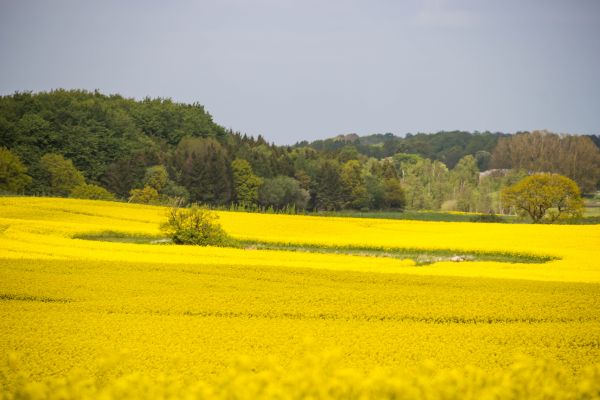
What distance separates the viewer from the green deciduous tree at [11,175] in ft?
245

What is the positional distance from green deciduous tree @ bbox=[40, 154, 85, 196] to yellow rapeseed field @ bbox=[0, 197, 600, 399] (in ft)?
168

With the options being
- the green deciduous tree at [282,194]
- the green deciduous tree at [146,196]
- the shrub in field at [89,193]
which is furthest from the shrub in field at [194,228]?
the green deciduous tree at [282,194]

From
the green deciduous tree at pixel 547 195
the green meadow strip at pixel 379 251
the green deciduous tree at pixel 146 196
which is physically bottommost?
the green meadow strip at pixel 379 251

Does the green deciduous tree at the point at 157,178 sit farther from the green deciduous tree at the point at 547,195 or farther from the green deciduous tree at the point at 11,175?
the green deciduous tree at the point at 547,195

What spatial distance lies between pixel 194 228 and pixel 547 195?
38198 millimetres

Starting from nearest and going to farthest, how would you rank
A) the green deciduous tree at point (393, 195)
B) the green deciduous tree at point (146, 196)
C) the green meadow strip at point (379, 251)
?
the green meadow strip at point (379, 251)
the green deciduous tree at point (146, 196)
the green deciduous tree at point (393, 195)

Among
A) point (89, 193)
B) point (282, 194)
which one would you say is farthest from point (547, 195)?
point (89, 193)

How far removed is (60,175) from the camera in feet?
269

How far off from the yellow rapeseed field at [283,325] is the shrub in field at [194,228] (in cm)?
542

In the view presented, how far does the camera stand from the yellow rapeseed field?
8.84 metres

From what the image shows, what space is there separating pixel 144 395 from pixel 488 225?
45.9 metres

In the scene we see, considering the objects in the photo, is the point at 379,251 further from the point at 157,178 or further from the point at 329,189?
the point at 329,189

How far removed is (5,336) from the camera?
13.9 metres

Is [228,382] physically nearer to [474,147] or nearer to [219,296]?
[219,296]
